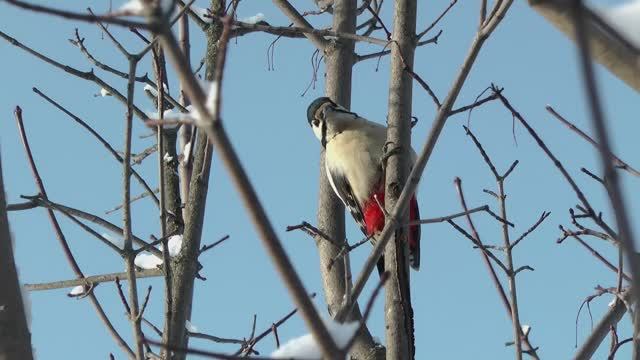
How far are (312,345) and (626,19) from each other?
680 mm

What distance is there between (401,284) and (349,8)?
1.82m

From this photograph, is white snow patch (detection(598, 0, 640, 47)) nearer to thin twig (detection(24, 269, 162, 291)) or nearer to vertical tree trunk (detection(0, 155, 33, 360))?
vertical tree trunk (detection(0, 155, 33, 360))

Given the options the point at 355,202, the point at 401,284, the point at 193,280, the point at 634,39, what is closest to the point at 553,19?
the point at 634,39

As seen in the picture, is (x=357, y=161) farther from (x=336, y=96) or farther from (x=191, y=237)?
(x=191, y=237)

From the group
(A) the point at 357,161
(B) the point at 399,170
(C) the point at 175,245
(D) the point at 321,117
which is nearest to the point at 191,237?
(C) the point at 175,245

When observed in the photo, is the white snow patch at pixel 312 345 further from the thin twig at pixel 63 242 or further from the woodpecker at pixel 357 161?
the woodpecker at pixel 357 161

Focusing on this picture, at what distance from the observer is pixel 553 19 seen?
1.55 meters

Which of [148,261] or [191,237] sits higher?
[148,261]

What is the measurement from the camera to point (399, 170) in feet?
10.8

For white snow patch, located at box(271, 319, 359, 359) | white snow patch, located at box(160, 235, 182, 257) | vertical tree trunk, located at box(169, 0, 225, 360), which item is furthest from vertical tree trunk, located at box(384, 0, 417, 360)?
white snow patch, located at box(271, 319, 359, 359)

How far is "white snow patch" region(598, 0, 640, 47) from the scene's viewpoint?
144 centimetres

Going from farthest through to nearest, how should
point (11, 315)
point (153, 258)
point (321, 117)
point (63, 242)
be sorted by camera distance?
point (321, 117) → point (153, 258) → point (63, 242) → point (11, 315)

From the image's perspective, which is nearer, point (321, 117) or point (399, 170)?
point (399, 170)

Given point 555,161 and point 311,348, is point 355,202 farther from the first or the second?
point 311,348
